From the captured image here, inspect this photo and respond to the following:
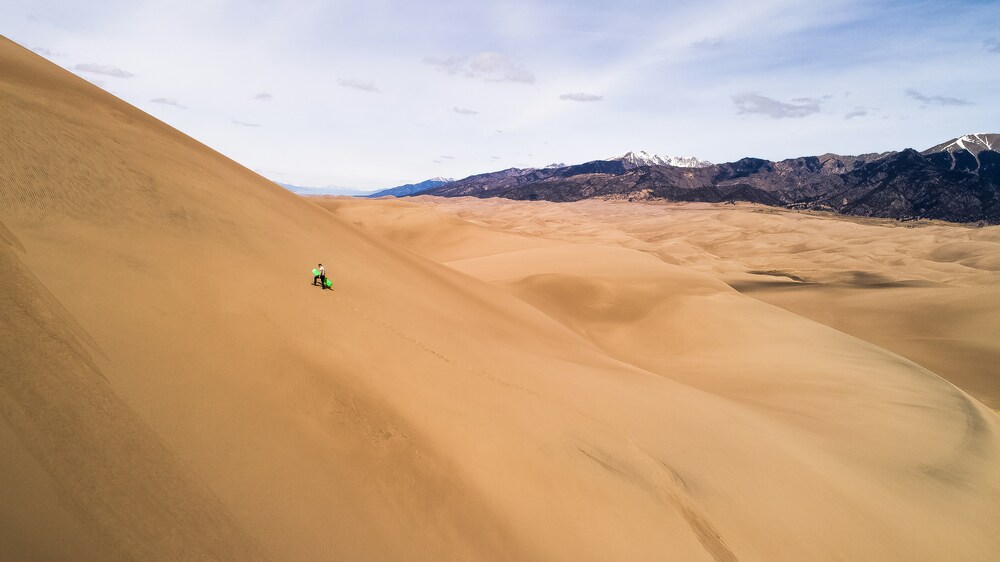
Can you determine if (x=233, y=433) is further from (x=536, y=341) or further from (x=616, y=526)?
(x=536, y=341)

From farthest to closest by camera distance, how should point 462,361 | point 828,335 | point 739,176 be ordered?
point 739,176
point 828,335
point 462,361

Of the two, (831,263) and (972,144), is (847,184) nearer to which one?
(972,144)

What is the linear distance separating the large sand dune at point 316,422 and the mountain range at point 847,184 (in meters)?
137

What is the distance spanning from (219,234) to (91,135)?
2.01 metres

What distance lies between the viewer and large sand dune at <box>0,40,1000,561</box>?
2.90 meters

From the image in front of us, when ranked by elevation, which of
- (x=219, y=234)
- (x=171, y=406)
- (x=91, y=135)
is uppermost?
(x=91, y=135)

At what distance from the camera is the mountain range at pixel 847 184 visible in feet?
367

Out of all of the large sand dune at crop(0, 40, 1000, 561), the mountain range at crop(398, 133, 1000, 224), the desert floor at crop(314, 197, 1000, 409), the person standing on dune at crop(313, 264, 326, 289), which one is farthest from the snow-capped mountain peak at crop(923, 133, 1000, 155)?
the person standing on dune at crop(313, 264, 326, 289)

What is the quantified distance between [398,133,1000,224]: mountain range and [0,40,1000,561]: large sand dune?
13709cm

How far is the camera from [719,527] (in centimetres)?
509

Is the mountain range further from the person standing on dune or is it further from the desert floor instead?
the person standing on dune

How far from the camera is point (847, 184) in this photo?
487 feet

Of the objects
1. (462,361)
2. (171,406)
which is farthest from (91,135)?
(462,361)

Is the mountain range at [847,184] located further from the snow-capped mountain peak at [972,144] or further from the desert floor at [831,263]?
the desert floor at [831,263]
